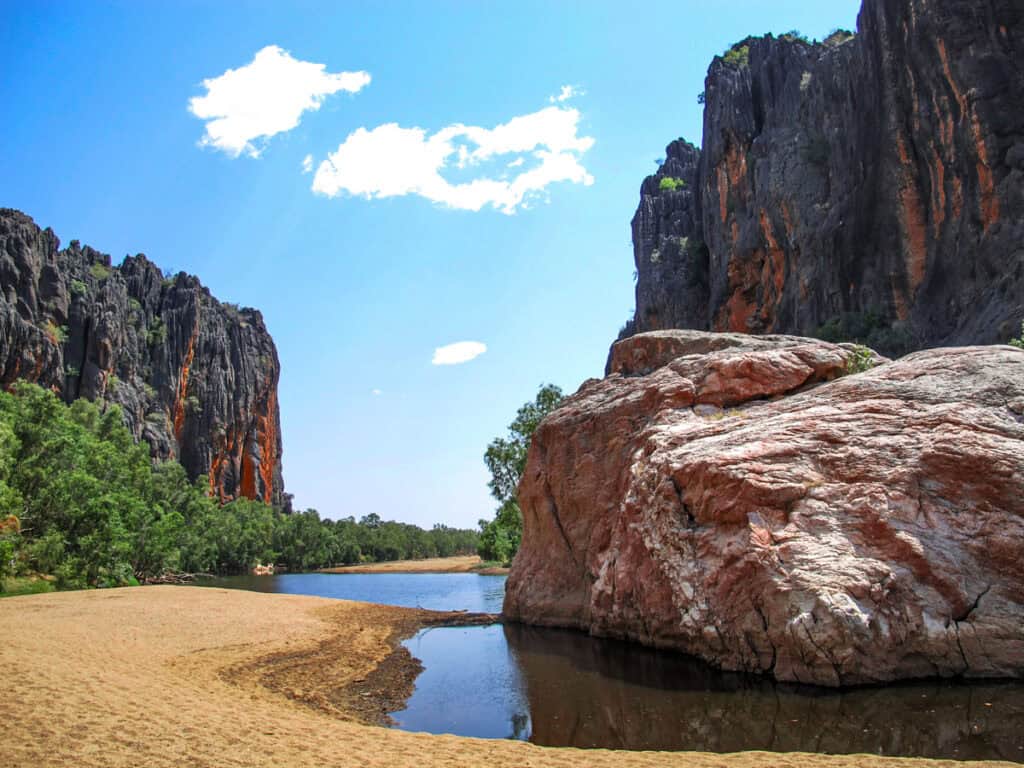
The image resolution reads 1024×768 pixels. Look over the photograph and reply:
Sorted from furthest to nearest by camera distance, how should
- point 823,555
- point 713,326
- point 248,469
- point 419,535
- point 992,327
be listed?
point 419,535 < point 248,469 < point 713,326 < point 992,327 < point 823,555

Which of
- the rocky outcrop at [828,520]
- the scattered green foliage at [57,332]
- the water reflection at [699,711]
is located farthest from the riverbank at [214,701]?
the scattered green foliage at [57,332]

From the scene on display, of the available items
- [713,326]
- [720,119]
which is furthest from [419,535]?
[720,119]

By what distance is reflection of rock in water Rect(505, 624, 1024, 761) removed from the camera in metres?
9.57

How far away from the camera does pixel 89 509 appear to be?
37188mm

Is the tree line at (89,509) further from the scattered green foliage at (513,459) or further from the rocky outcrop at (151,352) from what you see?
the scattered green foliage at (513,459)

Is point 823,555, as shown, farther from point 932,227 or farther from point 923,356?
point 932,227

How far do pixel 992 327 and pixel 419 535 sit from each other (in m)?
122

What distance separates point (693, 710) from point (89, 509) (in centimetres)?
3536

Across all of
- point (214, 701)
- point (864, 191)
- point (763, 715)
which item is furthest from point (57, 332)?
point (763, 715)

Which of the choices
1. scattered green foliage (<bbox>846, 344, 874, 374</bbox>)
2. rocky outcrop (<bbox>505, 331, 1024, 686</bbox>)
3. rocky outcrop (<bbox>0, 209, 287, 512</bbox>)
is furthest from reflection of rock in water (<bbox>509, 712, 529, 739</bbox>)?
rocky outcrop (<bbox>0, 209, 287, 512</bbox>)

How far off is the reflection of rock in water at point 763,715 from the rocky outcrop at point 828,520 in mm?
804

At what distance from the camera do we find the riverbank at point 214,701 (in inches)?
330

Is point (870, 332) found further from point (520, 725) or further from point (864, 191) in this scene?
point (520, 725)

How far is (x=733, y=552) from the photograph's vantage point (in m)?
14.7
